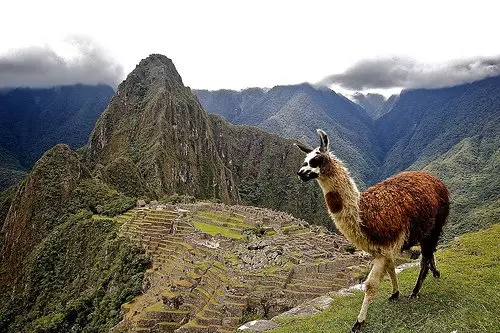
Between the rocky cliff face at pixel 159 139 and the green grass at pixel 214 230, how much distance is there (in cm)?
4721

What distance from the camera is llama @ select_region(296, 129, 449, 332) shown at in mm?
6336

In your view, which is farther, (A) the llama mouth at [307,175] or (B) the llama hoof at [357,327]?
(B) the llama hoof at [357,327]

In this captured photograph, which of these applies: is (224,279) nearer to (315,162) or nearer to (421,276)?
(421,276)

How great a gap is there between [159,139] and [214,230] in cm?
7631

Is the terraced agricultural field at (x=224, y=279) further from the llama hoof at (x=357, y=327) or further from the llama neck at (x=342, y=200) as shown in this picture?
the llama neck at (x=342, y=200)

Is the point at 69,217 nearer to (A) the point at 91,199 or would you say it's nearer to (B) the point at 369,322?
(A) the point at 91,199

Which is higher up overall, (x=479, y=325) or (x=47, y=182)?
(x=479, y=325)

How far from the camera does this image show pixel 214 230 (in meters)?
40.1

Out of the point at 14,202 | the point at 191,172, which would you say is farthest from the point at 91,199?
the point at 191,172

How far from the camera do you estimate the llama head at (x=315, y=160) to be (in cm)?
601

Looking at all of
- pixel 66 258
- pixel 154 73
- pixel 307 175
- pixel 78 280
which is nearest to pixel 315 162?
pixel 307 175

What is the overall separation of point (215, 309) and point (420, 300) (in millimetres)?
12421

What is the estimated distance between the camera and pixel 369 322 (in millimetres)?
6914

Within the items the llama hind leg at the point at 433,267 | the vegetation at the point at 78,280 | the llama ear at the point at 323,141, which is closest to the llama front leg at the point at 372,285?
the llama hind leg at the point at 433,267
